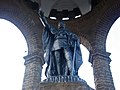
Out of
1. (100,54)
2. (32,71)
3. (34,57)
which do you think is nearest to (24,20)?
(34,57)

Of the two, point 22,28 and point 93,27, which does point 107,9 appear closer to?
point 93,27

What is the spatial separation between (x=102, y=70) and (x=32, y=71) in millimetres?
2324

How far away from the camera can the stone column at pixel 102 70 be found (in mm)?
7332

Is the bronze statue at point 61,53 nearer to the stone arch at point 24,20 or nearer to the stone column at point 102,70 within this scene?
the stone column at point 102,70

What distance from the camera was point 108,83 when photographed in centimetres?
739

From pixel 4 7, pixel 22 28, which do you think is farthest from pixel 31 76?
pixel 4 7

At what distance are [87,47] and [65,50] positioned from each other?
551 centimetres

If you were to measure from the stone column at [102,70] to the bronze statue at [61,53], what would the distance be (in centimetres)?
395

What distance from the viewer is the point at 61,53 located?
144 inches

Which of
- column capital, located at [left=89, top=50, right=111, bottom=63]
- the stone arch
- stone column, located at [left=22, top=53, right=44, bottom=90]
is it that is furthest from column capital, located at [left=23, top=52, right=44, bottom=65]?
column capital, located at [left=89, top=50, right=111, bottom=63]

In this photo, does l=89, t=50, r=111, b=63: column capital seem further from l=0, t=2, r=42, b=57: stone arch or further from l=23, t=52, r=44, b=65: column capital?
l=0, t=2, r=42, b=57: stone arch

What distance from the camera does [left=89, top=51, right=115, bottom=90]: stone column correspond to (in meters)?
7.33

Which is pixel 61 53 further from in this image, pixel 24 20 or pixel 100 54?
pixel 24 20

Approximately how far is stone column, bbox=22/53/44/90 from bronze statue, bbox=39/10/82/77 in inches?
147
